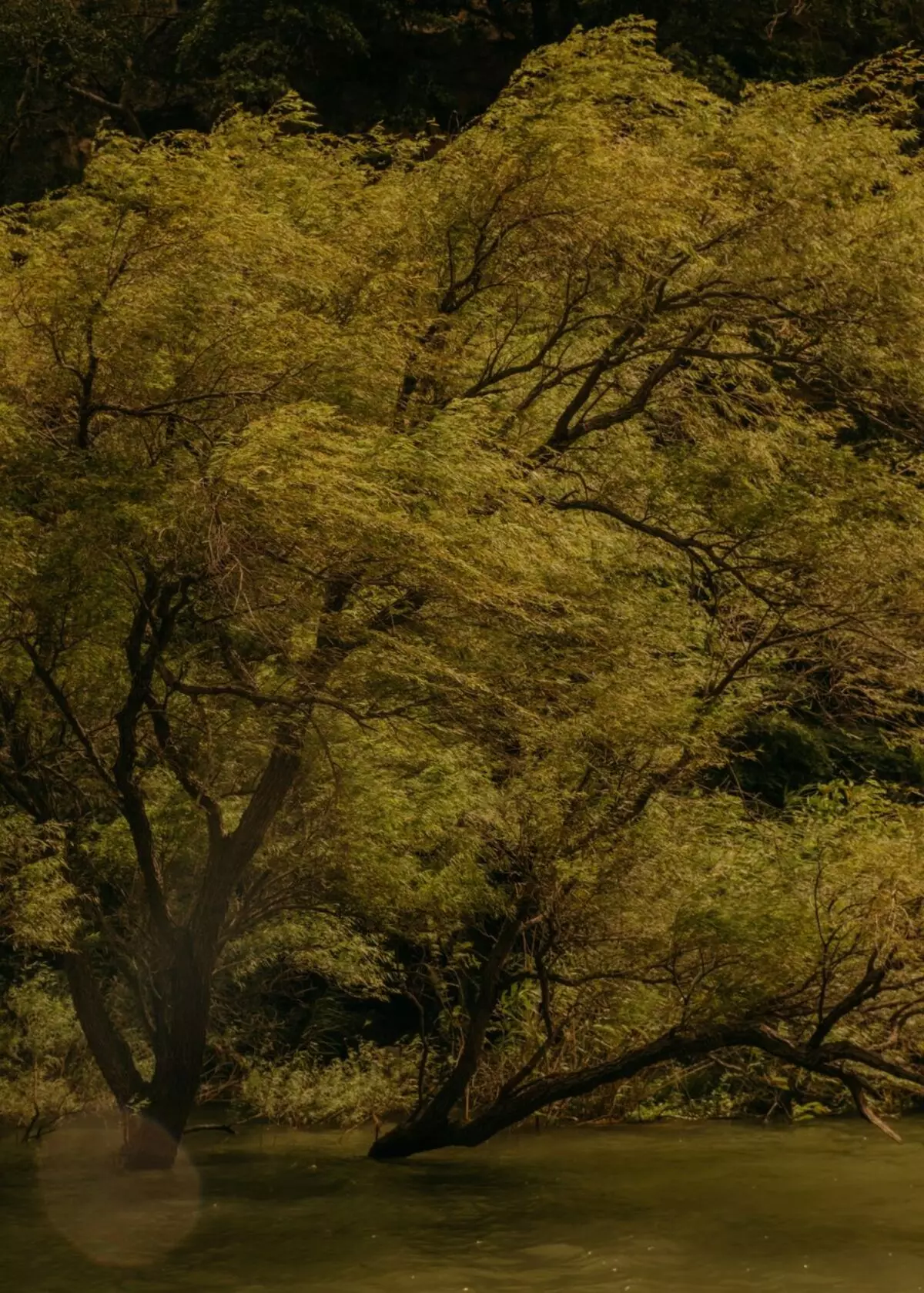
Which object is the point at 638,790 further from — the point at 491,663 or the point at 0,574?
the point at 0,574

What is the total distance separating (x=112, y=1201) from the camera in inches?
466

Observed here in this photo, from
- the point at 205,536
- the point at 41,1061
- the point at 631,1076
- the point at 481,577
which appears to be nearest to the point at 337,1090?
the point at 41,1061

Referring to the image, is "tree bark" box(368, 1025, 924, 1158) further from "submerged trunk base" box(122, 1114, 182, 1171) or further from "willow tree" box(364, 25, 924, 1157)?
"submerged trunk base" box(122, 1114, 182, 1171)

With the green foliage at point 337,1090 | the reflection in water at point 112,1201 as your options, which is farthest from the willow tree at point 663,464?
the reflection in water at point 112,1201

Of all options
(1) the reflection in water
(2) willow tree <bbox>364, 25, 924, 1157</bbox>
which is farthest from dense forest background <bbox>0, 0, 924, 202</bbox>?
(1) the reflection in water

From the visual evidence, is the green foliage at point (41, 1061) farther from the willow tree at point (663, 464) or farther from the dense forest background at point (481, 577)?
the willow tree at point (663, 464)

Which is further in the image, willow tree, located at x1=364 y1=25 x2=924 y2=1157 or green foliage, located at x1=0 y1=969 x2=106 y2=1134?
green foliage, located at x1=0 y1=969 x2=106 y2=1134

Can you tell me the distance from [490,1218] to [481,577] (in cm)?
479

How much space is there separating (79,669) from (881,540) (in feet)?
20.2

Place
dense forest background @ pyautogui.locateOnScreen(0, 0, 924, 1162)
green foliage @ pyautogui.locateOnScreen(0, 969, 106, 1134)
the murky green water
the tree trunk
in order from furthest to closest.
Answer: green foliage @ pyautogui.locateOnScreen(0, 969, 106, 1134) < the tree trunk < dense forest background @ pyautogui.locateOnScreen(0, 0, 924, 1162) < the murky green water

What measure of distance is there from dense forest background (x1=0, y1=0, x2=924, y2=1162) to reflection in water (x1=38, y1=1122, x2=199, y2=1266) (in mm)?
449

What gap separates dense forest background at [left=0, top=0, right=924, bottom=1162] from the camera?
1052 cm

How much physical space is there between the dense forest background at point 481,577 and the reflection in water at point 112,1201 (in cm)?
45

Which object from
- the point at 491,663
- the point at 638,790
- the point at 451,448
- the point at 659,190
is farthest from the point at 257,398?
the point at 638,790
